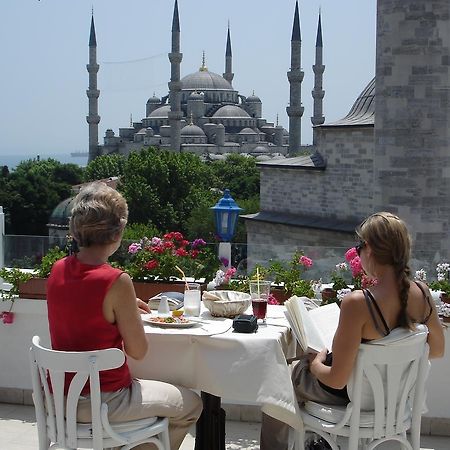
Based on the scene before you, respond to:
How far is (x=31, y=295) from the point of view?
514 centimetres

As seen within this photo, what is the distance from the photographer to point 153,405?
3246mm

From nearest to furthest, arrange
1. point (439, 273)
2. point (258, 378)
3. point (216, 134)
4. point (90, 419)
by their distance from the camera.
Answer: point (90, 419) → point (258, 378) → point (439, 273) → point (216, 134)

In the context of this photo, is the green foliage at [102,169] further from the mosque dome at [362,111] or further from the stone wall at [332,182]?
the mosque dome at [362,111]

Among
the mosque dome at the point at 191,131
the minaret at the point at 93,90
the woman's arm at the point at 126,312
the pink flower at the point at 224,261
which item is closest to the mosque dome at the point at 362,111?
the pink flower at the point at 224,261

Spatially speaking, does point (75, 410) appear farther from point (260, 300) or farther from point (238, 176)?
point (238, 176)

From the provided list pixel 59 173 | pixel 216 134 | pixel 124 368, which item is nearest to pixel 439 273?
pixel 124 368

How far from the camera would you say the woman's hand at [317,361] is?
10.8ft

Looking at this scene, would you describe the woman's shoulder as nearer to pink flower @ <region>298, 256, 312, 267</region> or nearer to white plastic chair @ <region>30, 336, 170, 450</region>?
white plastic chair @ <region>30, 336, 170, 450</region>

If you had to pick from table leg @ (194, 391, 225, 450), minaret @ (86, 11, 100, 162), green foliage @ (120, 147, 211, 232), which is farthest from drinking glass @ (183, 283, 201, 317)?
minaret @ (86, 11, 100, 162)

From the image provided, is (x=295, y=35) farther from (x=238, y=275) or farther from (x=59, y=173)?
(x=238, y=275)

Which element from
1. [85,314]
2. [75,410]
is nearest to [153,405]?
[75,410]

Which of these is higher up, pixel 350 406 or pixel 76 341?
pixel 76 341

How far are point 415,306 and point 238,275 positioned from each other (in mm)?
2004

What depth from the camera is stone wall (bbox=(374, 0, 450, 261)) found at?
12641 mm
